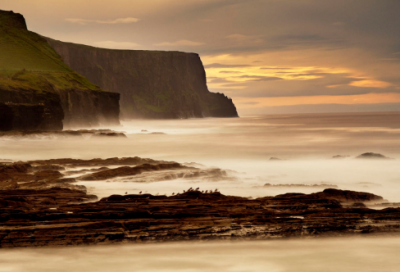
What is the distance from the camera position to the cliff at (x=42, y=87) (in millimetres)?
66562

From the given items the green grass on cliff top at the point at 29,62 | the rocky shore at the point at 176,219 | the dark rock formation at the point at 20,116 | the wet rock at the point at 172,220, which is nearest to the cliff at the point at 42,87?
the green grass on cliff top at the point at 29,62

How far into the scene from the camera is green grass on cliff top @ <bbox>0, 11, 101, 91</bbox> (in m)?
76.9

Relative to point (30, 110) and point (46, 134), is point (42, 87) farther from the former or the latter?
point (46, 134)

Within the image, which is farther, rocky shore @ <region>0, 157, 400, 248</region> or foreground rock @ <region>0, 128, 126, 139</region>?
foreground rock @ <region>0, 128, 126, 139</region>

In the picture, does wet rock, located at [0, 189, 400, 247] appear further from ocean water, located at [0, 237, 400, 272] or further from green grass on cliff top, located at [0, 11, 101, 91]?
green grass on cliff top, located at [0, 11, 101, 91]

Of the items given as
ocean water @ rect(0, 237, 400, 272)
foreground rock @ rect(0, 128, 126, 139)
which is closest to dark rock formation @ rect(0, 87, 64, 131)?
foreground rock @ rect(0, 128, 126, 139)

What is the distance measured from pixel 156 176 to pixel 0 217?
362 inches

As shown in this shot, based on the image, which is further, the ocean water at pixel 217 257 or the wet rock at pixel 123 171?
the wet rock at pixel 123 171

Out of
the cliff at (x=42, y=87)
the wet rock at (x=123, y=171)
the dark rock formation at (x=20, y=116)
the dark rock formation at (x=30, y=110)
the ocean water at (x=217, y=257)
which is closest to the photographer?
the ocean water at (x=217, y=257)

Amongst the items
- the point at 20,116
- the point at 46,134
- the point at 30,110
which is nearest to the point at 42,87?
the point at 30,110

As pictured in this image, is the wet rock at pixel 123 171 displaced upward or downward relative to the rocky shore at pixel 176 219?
upward

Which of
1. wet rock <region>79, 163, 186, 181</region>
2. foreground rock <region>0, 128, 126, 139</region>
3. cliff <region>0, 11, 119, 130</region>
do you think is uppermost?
cliff <region>0, 11, 119, 130</region>

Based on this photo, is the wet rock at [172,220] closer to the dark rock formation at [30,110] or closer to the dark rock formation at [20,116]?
the dark rock formation at [20,116]

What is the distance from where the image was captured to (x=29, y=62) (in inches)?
3851
